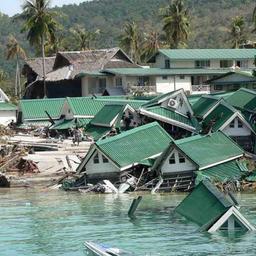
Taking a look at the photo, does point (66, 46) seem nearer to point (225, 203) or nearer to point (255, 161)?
point (255, 161)

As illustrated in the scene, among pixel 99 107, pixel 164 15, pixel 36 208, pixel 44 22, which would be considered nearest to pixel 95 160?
pixel 36 208

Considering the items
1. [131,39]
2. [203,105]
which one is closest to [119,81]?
[131,39]

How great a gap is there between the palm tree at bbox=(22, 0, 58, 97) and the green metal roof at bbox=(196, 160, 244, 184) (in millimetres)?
45193

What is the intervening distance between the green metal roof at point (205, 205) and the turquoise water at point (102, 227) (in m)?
0.52

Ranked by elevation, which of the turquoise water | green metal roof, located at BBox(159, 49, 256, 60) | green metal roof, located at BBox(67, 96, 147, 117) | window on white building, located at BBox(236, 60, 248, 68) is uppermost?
green metal roof, located at BBox(159, 49, 256, 60)

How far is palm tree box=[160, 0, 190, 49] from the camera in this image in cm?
10292

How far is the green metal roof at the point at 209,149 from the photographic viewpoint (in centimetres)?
4788

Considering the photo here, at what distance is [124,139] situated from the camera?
168ft

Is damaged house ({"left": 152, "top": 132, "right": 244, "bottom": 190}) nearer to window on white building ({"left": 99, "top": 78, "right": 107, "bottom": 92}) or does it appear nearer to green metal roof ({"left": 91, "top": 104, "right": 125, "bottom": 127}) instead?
green metal roof ({"left": 91, "top": 104, "right": 125, "bottom": 127})

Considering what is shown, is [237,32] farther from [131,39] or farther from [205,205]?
[205,205]

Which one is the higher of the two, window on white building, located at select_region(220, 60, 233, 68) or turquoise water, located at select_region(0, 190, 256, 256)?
window on white building, located at select_region(220, 60, 233, 68)

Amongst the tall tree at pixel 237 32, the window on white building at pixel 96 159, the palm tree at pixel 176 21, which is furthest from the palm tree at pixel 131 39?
the window on white building at pixel 96 159

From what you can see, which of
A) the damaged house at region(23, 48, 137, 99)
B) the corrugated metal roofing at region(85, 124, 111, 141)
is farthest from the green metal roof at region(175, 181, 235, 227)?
the damaged house at region(23, 48, 137, 99)

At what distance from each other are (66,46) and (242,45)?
28.6 metres
